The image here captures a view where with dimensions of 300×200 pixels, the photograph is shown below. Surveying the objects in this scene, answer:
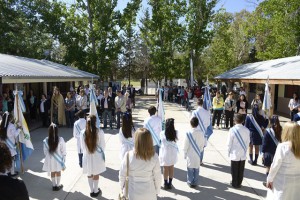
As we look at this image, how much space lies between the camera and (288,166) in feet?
14.0

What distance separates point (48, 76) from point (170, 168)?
9786 millimetres

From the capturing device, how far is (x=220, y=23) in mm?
38031

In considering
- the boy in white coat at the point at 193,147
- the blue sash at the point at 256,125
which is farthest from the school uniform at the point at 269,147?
the blue sash at the point at 256,125

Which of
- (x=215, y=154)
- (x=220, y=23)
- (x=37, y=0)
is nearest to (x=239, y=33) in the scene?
(x=220, y=23)

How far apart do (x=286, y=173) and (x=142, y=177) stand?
217cm

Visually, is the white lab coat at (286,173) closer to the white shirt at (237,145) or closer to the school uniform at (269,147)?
the school uniform at (269,147)

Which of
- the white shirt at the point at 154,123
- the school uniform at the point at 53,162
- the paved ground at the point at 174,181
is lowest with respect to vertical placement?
the paved ground at the point at 174,181

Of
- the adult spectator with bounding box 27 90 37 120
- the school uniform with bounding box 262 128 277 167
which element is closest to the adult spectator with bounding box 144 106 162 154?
the school uniform with bounding box 262 128 277 167

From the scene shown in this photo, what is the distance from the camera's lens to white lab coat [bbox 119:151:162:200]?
395 centimetres

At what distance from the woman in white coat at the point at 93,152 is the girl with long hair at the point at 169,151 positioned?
134 cm

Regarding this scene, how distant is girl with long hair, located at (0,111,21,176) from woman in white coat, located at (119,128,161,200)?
366 centimetres

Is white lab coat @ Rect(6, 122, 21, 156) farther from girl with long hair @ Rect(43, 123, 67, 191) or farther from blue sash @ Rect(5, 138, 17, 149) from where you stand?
girl with long hair @ Rect(43, 123, 67, 191)

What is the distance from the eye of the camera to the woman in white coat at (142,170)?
3871 mm

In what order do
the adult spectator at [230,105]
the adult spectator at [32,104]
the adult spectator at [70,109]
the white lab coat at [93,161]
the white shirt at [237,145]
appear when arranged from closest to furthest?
the white lab coat at [93,161]
the white shirt at [237,145]
the adult spectator at [230,105]
the adult spectator at [70,109]
the adult spectator at [32,104]
